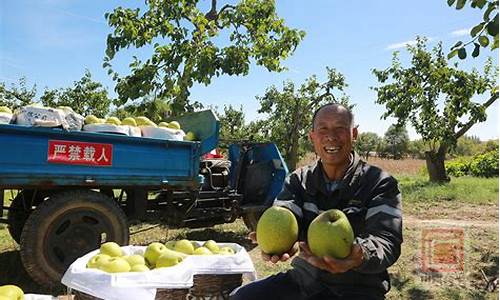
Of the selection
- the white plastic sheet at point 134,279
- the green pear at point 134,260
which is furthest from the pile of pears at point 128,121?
the green pear at point 134,260

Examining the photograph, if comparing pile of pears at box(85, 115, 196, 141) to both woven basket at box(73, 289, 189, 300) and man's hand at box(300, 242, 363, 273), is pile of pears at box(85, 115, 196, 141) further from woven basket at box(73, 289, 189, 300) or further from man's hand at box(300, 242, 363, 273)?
man's hand at box(300, 242, 363, 273)

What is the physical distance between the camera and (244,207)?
6.61 m

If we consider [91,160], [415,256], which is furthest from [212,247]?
[415,256]

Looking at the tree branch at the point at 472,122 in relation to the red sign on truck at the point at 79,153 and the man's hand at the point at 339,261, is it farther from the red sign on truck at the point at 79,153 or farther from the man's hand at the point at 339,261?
the man's hand at the point at 339,261

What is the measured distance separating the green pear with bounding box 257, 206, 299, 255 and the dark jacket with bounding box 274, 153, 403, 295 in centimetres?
23

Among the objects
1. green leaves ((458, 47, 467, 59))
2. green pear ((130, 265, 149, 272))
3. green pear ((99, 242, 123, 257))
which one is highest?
green leaves ((458, 47, 467, 59))

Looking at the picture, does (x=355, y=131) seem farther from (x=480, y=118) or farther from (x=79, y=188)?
(x=480, y=118)

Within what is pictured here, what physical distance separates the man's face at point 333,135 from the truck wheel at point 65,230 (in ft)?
10.7

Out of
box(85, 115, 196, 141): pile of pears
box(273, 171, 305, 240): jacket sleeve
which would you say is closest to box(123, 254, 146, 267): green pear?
box(273, 171, 305, 240): jacket sleeve

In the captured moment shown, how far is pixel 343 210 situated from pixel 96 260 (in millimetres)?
1678

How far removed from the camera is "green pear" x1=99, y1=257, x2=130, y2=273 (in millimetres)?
2773

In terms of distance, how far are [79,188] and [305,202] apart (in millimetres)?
3282

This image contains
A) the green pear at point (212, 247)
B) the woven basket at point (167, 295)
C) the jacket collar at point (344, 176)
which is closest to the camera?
the jacket collar at point (344, 176)

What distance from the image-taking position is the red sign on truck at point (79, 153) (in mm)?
4531
